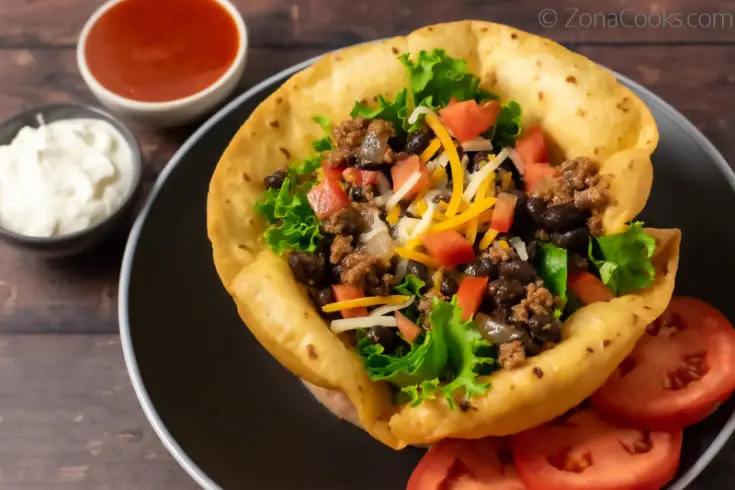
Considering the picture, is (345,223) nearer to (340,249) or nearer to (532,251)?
(340,249)

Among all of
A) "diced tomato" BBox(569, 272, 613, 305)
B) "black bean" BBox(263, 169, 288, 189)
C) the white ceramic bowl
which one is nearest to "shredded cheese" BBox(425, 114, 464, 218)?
"diced tomato" BBox(569, 272, 613, 305)

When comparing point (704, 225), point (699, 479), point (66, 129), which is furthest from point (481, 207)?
point (66, 129)

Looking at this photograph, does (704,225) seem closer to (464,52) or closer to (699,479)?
(699,479)

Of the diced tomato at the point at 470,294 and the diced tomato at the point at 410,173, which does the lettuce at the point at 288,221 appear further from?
the diced tomato at the point at 470,294

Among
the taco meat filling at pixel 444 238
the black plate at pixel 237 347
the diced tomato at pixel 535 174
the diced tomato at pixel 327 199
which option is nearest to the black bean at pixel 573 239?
the taco meat filling at pixel 444 238

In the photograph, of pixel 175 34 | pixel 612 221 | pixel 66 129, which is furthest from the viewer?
pixel 175 34

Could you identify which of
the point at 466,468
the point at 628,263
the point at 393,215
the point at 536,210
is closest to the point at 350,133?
the point at 393,215

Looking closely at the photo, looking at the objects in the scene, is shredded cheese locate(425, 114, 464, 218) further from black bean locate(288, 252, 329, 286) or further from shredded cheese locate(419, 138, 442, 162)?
black bean locate(288, 252, 329, 286)

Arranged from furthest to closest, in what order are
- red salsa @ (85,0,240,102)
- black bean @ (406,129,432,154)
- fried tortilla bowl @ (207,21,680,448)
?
red salsa @ (85,0,240,102), black bean @ (406,129,432,154), fried tortilla bowl @ (207,21,680,448)
